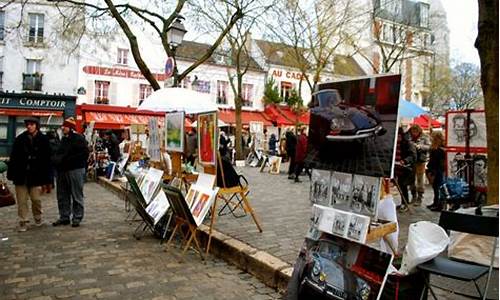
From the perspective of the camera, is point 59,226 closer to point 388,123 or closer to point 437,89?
point 388,123

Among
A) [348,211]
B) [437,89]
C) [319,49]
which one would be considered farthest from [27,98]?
[437,89]

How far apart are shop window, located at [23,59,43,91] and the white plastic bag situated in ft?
91.4

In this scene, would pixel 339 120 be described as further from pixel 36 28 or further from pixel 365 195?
pixel 36 28

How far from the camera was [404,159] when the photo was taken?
803cm

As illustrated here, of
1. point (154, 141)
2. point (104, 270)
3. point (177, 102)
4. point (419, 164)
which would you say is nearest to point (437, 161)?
point (419, 164)

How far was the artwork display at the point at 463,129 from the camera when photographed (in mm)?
7859

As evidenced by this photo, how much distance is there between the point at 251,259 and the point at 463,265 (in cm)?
242

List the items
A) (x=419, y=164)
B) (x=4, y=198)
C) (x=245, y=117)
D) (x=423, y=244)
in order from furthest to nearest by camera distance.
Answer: (x=245, y=117) → (x=419, y=164) → (x=4, y=198) → (x=423, y=244)

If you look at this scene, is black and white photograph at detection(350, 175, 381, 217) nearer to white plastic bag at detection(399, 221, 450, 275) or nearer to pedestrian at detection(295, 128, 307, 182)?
white plastic bag at detection(399, 221, 450, 275)

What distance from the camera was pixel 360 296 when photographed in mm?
2994

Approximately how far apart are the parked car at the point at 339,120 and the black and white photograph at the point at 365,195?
309 mm

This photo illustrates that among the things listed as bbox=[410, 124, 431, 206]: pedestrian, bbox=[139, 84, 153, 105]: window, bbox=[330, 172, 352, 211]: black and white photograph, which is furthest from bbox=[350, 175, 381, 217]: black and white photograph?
bbox=[139, 84, 153, 105]: window

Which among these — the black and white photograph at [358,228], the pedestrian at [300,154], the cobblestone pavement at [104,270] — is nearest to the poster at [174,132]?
the cobblestone pavement at [104,270]

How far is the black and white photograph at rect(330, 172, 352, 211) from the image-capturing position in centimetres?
331
